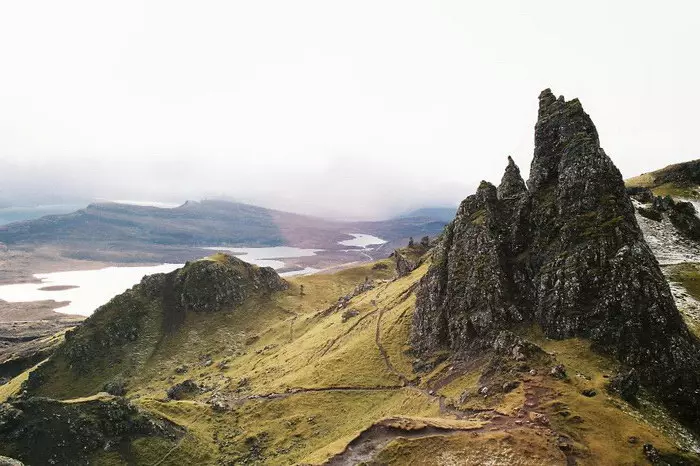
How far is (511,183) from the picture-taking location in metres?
97.5

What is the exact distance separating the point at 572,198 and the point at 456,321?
32.4 metres

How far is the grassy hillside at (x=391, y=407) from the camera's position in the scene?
4719 cm

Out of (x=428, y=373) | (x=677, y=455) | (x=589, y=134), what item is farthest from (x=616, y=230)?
(x=428, y=373)

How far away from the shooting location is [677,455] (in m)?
44.7

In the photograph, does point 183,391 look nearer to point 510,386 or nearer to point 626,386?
point 510,386

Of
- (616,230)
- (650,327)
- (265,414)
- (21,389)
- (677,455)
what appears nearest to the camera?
(677,455)

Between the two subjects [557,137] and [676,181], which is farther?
[676,181]

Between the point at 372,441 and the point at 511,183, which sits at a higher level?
Result: the point at 511,183

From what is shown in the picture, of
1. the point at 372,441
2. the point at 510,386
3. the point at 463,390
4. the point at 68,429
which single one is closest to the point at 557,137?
the point at 510,386

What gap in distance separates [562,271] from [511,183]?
31.8m

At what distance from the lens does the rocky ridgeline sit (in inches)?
2336

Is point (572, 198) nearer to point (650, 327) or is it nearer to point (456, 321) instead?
point (650, 327)

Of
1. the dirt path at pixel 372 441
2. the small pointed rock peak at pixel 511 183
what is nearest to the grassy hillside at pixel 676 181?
the small pointed rock peak at pixel 511 183

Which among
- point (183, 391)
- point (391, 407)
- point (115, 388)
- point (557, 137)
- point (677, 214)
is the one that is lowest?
point (115, 388)
